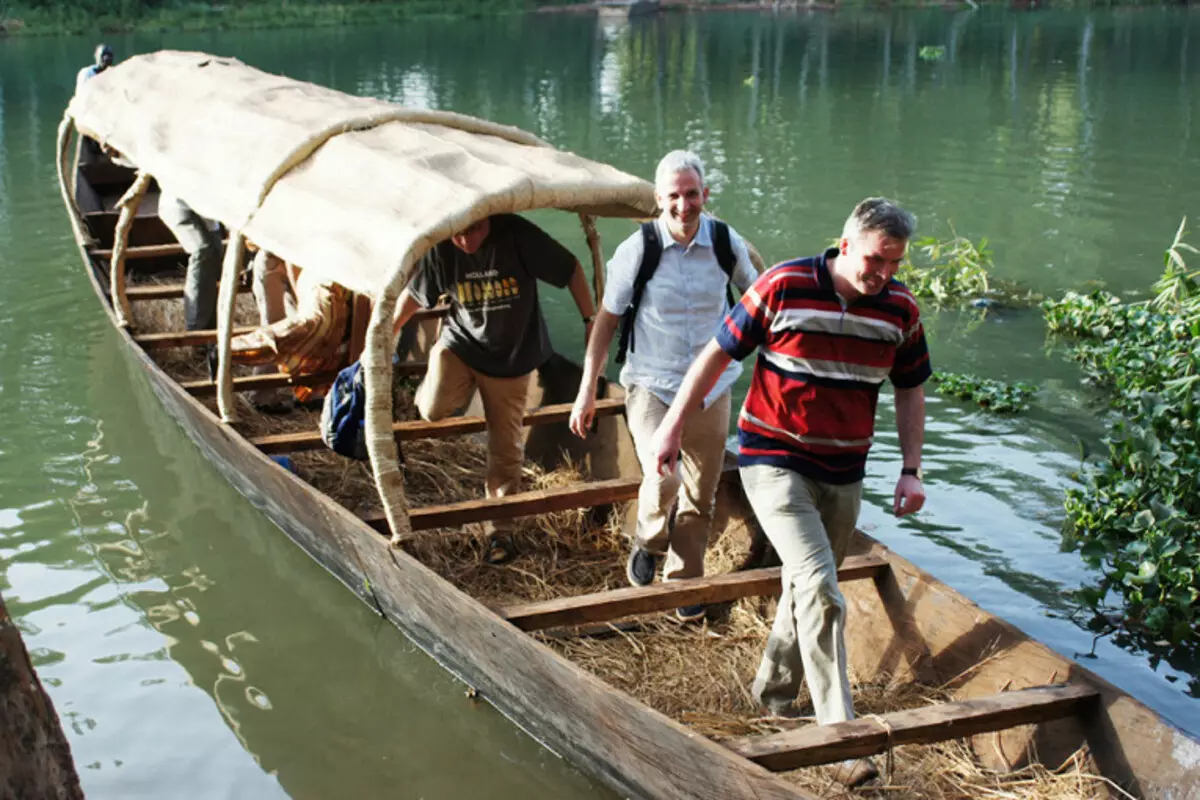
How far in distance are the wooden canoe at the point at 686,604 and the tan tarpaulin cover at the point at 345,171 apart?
1297 millimetres

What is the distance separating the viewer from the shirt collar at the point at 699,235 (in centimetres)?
554

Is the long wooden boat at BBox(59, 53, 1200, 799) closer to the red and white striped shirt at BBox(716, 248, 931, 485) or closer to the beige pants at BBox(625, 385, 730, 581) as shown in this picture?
the beige pants at BBox(625, 385, 730, 581)

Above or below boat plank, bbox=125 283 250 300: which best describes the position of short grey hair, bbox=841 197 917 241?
above

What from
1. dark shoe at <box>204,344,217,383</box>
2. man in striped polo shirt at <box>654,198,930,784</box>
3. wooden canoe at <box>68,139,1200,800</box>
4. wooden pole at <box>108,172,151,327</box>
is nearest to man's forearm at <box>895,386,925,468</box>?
man in striped polo shirt at <box>654,198,930,784</box>

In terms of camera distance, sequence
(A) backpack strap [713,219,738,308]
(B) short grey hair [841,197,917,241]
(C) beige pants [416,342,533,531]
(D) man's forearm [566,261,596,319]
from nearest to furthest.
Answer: (B) short grey hair [841,197,917,241] < (A) backpack strap [713,219,738,308] < (D) man's forearm [566,261,596,319] < (C) beige pants [416,342,533,531]

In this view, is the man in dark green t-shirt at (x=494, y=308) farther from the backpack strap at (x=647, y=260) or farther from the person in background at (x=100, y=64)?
the person in background at (x=100, y=64)

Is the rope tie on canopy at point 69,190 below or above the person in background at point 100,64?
below

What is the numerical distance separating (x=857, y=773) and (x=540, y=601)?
195 centimetres

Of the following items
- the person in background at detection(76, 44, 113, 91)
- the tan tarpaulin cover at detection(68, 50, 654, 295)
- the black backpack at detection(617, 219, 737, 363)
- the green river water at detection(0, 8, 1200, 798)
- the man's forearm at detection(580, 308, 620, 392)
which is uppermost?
the person in background at detection(76, 44, 113, 91)

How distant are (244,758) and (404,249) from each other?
8.03 feet

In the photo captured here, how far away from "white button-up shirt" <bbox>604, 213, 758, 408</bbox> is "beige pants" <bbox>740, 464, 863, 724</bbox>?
93 centimetres

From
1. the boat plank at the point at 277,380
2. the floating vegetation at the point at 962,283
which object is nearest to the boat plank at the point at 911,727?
the boat plank at the point at 277,380

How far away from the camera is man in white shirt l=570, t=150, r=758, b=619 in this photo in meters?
5.52

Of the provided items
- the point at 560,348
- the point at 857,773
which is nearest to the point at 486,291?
the point at 857,773
